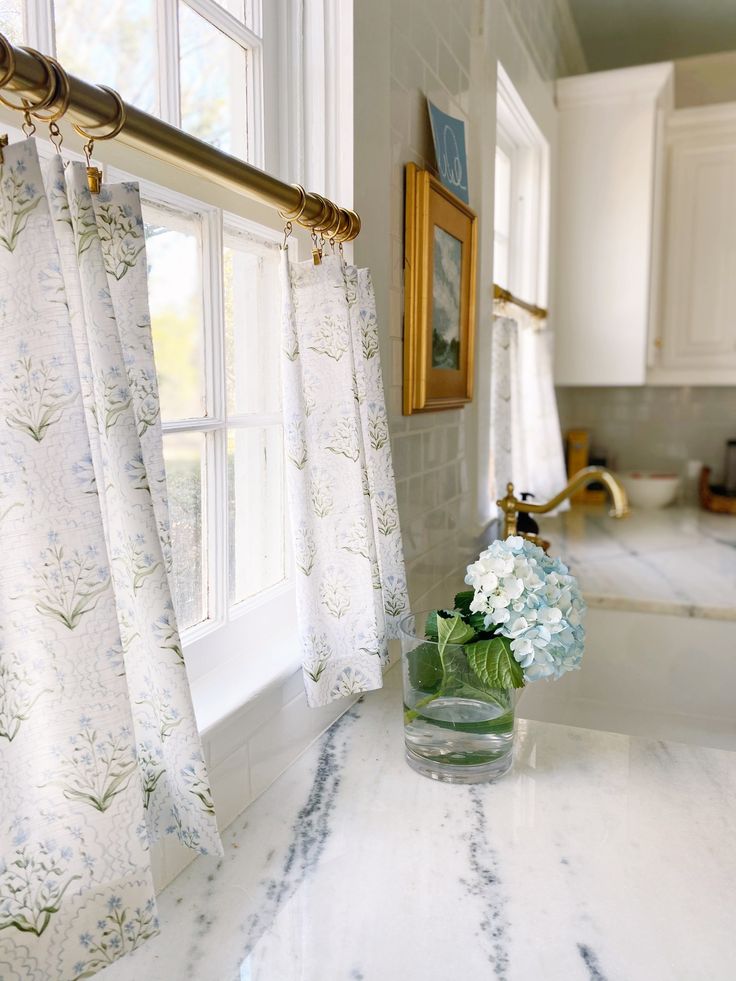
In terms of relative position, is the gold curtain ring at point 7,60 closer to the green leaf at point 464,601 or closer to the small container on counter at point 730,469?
the green leaf at point 464,601

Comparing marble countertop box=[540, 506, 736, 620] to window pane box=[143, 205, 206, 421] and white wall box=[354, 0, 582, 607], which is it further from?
window pane box=[143, 205, 206, 421]

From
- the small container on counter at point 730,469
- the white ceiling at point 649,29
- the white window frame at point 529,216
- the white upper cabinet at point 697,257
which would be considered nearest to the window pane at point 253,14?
the white window frame at point 529,216

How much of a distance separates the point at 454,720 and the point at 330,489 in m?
0.33

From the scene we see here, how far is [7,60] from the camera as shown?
0.54 metres

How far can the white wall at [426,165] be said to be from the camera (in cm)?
122

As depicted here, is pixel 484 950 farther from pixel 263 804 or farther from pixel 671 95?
pixel 671 95

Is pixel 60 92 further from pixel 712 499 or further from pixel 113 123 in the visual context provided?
pixel 712 499

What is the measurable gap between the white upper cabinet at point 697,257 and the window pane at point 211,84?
215cm

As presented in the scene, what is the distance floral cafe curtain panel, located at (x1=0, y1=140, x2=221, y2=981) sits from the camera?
1.85 feet

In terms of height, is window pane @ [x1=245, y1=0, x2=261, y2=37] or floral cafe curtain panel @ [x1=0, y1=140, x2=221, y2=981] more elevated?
window pane @ [x1=245, y1=0, x2=261, y2=37]

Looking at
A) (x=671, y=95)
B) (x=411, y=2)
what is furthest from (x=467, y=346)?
(x=671, y=95)

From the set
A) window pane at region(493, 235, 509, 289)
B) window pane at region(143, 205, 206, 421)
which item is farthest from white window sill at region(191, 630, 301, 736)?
window pane at region(493, 235, 509, 289)

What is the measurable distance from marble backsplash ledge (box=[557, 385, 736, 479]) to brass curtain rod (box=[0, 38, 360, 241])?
95.1 inches

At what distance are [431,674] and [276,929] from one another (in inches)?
14.1
